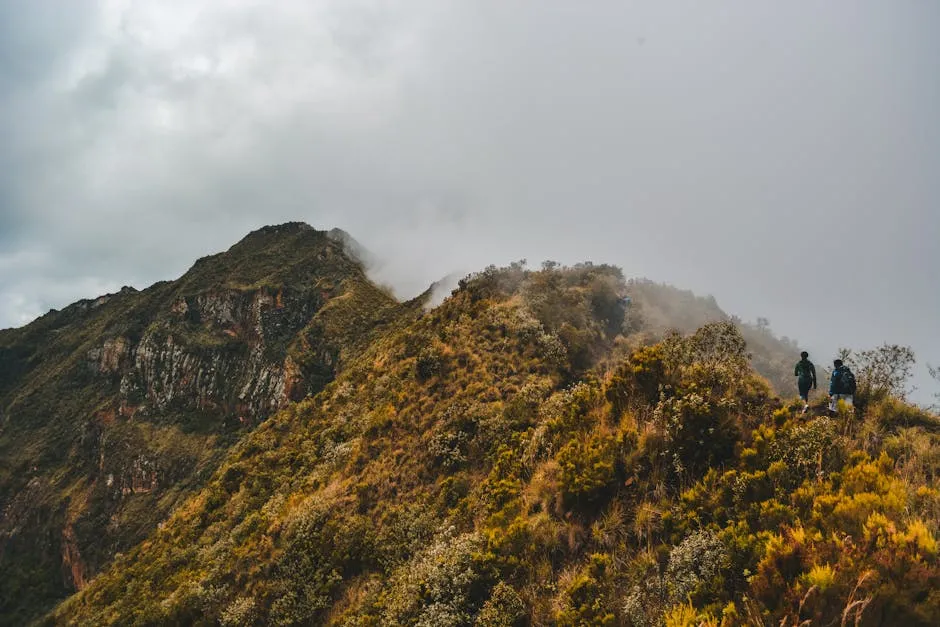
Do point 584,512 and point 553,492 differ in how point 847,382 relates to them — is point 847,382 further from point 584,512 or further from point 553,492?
point 553,492

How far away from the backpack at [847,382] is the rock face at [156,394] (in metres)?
66.4

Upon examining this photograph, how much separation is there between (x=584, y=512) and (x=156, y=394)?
10917 cm

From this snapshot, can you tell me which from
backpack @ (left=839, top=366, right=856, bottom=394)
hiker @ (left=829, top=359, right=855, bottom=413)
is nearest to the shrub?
hiker @ (left=829, top=359, right=855, bottom=413)

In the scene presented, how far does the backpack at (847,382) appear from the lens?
913 cm

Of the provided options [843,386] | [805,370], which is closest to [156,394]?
[805,370]

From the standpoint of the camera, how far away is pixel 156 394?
3610 inches

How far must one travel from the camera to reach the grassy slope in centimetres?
518

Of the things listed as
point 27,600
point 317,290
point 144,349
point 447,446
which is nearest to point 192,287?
point 144,349

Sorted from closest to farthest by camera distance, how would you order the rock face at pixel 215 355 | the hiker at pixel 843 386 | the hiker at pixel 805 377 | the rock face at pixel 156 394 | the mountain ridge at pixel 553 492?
the mountain ridge at pixel 553 492 < the hiker at pixel 843 386 < the hiker at pixel 805 377 < the rock face at pixel 156 394 < the rock face at pixel 215 355

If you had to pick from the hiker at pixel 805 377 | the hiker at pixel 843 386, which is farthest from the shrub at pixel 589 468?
the hiker at pixel 805 377

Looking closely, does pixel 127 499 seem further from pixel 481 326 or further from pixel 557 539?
pixel 557 539

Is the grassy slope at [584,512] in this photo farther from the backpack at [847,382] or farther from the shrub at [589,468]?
the backpack at [847,382]

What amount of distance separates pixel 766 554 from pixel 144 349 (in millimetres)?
122485

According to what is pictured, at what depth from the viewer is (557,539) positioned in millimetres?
8773
